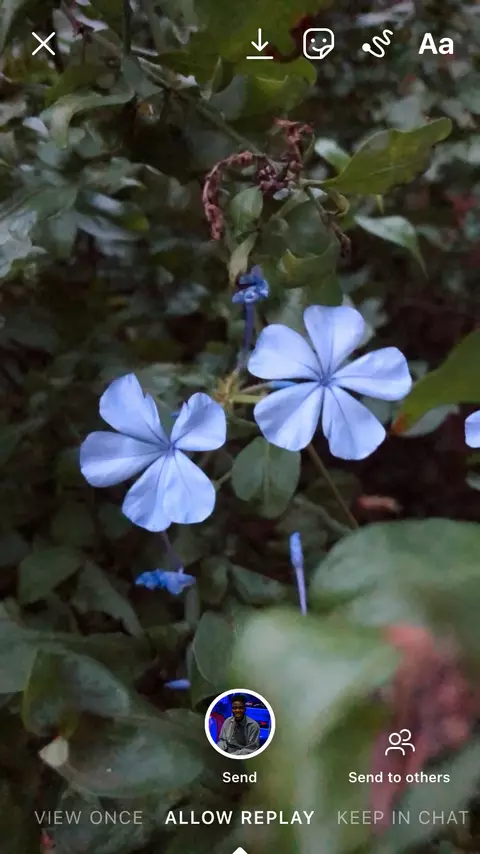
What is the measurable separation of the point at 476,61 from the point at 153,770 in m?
0.43

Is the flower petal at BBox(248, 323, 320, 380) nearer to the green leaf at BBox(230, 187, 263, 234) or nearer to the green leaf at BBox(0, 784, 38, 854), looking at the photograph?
the green leaf at BBox(230, 187, 263, 234)

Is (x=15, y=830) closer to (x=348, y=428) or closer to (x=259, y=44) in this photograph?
(x=348, y=428)

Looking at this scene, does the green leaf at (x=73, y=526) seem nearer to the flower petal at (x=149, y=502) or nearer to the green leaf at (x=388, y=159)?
the flower petal at (x=149, y=502)

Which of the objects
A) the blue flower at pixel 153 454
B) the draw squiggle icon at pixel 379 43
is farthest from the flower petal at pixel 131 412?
the draw squiggle icon at pixel 379 43

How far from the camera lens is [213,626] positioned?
0.83 feet

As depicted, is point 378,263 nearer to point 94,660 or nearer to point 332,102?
point 332,102

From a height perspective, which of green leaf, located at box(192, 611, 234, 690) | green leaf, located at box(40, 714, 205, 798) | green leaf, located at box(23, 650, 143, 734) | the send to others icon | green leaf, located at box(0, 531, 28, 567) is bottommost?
green leaf, located at box(0, 531, 28, 567)

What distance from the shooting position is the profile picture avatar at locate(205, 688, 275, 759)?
0.23 metres

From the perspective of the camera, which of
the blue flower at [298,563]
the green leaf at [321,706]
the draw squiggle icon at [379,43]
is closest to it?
the green leaf at [321,706]

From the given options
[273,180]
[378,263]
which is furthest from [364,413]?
[378,263]

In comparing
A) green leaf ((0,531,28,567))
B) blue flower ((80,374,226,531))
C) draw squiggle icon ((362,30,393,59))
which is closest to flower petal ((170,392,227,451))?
blue flower ((80,374,226,531))

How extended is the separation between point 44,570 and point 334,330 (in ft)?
0.52

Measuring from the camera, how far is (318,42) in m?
0.33

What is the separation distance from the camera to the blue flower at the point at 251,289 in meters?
0.27
